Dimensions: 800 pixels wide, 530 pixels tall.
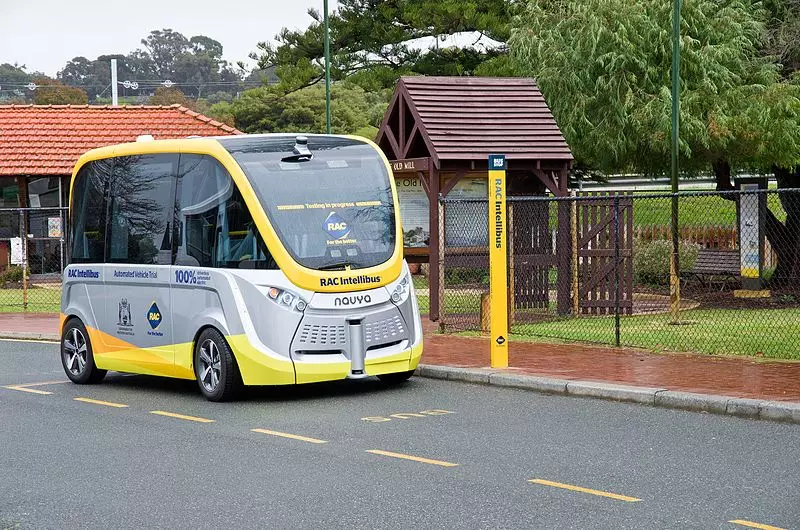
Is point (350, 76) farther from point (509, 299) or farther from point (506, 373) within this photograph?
point (506, 373)

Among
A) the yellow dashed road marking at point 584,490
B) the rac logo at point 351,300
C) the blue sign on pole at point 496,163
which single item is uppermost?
the blue sign on pole at point 496,163

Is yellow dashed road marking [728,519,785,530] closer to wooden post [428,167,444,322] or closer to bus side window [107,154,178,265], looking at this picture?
bus side window [107,154,178,265]

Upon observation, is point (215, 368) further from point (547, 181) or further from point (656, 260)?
point (656, 260)

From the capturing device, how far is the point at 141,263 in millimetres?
14281

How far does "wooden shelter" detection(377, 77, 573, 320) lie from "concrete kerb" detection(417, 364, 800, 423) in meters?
5.31

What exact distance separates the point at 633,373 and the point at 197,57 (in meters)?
115

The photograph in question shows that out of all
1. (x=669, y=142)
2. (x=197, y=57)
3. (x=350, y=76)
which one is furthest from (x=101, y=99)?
(x=669, y=142)

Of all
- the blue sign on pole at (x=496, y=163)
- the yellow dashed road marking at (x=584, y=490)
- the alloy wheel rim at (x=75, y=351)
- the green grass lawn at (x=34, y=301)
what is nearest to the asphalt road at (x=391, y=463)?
the yellow dashed road marking at (x=584, y=490)

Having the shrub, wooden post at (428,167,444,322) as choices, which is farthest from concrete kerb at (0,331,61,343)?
the shrub

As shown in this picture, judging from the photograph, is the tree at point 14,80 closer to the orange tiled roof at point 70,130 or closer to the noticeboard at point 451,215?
the orange tiled roof at point 70,130

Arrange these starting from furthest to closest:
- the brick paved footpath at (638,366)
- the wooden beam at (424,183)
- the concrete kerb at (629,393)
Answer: the wooden beam at (424,183) < the brick paved footpath at (638,366) < the concrete kerb at (629,393)

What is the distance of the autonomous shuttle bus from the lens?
12.9 metres

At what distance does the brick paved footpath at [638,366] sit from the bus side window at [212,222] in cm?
307

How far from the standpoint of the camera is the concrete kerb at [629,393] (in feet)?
36.5
